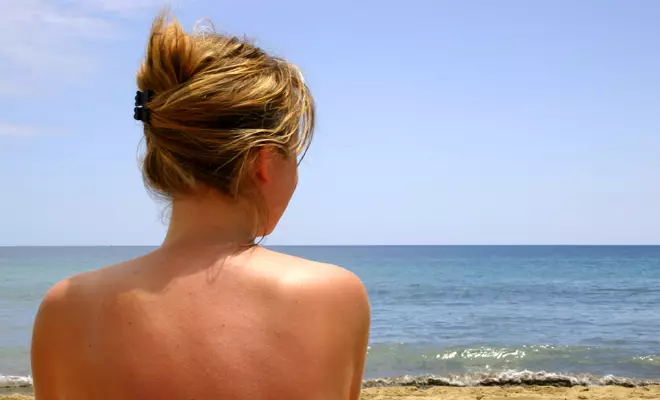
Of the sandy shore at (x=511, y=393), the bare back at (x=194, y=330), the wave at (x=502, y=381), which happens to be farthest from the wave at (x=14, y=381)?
the bare back at (x=194, y=330)

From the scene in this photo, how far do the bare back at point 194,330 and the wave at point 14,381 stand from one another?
10310 mm

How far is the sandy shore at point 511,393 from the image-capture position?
916cm

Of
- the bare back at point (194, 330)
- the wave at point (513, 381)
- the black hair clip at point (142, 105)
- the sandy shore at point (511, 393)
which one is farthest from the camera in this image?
the wave at point (513, 381)

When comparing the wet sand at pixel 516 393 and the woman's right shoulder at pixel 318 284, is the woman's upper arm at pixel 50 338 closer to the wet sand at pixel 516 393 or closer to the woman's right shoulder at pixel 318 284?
the woman's right shoulder at pixel 318 284

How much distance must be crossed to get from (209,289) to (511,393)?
899cm

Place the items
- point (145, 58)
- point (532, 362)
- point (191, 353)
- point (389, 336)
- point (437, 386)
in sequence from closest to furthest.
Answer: point (191, 353)
point (145, 58)
point (437, 386)
point (532, 362)
point (389, 336)

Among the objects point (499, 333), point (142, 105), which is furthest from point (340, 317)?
point (499, 333)

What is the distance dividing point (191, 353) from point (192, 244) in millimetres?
203

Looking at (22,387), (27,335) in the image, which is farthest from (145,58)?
(27,335)

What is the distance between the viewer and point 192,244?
1295 mm

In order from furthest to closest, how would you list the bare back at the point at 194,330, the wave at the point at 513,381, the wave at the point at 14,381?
the wave at the point at 14,381
the wave at the point at 513,381
the bare back at the point at 194,330

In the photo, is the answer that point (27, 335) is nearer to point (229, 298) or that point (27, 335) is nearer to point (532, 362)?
point (532, 362)

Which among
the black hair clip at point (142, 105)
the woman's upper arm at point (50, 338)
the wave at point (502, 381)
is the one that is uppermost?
the black hair clip at point (142, 105)

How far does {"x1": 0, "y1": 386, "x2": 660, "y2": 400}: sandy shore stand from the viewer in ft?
30.1
